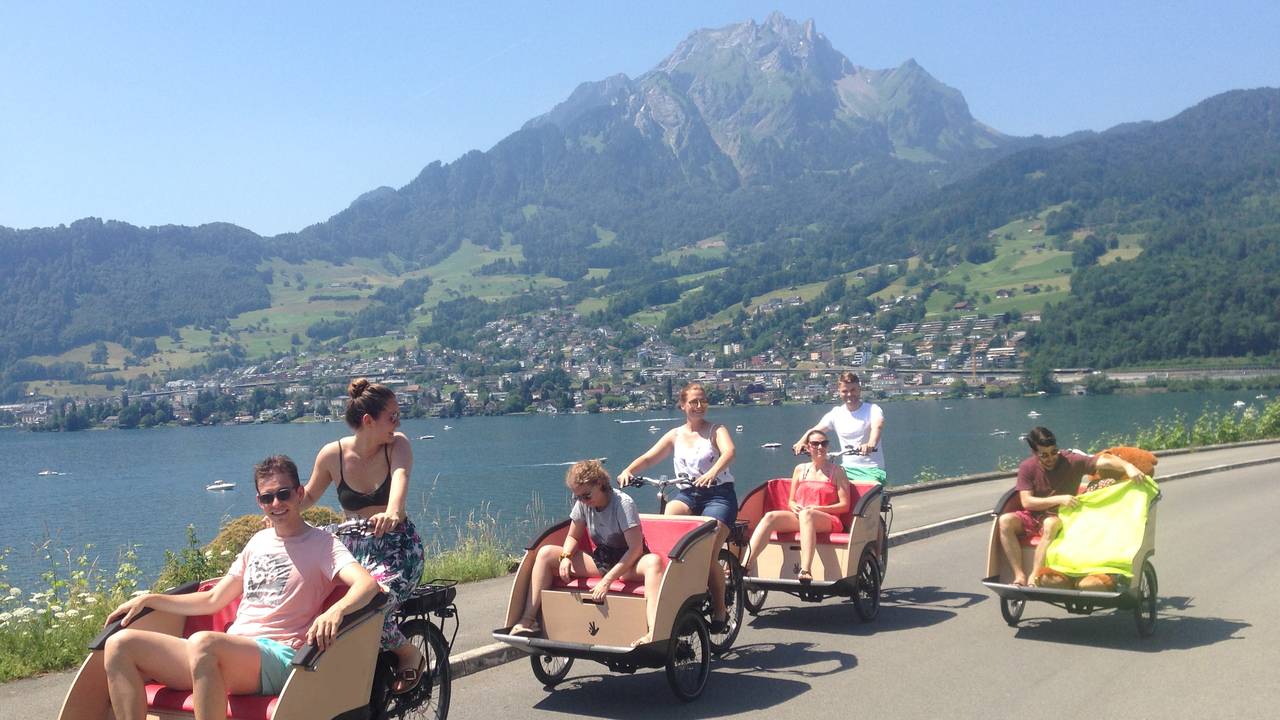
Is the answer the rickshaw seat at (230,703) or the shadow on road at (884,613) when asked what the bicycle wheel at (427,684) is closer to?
the rickshaw seat at (230,703)

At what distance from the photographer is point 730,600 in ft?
23.3

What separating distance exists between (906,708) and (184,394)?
147 m

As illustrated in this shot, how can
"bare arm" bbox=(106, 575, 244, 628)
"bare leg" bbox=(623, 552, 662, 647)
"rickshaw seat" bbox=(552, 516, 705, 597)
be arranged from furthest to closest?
"rickshaw seat" bbox=(552, 516, 705, 597) < "bare leg" bbox=(623, 552, 662, 647) < "bare arm" bbox=(106, 575, 244, 628)

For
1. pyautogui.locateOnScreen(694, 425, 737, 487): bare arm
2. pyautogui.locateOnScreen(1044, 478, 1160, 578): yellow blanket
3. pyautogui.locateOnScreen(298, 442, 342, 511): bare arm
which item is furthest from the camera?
pyautogui.locateOnScreen(694, 425, 737, 487): bare arm

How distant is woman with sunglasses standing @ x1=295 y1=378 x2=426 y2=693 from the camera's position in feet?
15.9

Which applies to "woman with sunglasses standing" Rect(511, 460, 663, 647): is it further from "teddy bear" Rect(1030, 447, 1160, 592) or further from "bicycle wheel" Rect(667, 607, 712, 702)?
"teddy bear" Rect(1030, 447, 1160, 592)

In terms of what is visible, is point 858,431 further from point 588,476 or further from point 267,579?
point 267,579

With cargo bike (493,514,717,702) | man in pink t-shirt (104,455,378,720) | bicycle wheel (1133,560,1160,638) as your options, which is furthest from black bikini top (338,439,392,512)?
bicycle wheel (1133,560,1160,638)

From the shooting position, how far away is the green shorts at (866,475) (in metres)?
9.04

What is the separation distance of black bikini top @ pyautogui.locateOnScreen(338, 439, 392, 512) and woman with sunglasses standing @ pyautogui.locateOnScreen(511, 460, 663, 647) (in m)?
1.12

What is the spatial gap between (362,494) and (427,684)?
3.38ft

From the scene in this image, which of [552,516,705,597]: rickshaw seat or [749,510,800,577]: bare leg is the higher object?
[552,516,705,597]: rickshaw seat

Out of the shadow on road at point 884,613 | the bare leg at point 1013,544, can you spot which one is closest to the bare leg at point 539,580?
the shadow on road at point 884,613

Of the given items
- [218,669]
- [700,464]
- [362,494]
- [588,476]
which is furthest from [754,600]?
[218,669]
